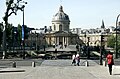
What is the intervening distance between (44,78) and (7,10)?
130 ft

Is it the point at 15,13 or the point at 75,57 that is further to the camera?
the point at 15,13

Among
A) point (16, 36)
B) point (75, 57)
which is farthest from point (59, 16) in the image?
point (75, 57)

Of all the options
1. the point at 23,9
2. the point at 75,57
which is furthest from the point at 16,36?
the point at 75,57

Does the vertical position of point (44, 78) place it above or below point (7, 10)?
below

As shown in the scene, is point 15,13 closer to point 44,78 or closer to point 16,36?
point 44,78

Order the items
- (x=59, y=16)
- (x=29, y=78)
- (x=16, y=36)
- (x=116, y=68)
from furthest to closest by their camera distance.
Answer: (x=59, y=16), (x=16, y=36), (x=116, y=68), (x=29, y=78)

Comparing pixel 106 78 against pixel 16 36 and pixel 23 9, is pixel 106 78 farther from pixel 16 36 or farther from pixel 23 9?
pixel 16 36

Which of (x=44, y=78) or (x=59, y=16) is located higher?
(x=59, y=16)

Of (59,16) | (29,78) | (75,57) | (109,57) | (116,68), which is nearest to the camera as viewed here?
(29,78)

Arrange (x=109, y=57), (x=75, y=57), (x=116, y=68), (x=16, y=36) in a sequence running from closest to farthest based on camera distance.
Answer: (x=109, y=57)
(x=116, y=68)
(x=75, y=57)
(x=16, y=36)

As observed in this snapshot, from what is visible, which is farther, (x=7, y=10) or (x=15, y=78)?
(x=7, y=10)

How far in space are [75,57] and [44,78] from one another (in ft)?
64.4

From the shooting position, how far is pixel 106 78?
24438 millimetres

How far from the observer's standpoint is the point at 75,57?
43.8 metres
